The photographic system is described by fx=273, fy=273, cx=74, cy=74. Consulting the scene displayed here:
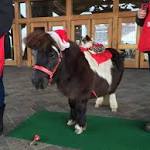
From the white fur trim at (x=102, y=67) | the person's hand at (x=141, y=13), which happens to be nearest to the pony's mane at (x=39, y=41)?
the white fur trim at (x=102, y=67)

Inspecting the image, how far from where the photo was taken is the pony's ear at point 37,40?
2752 millimetres

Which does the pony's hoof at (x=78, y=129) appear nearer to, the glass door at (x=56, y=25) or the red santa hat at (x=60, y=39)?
the red santa hat at (x=60, y=39)

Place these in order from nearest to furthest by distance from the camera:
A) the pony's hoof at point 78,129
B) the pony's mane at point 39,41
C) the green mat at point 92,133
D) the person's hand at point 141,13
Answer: the pony's mane at point 39,41
the green mat at point 92,133
the person's hand at point 141,13
the pony's hoof at point 78,129

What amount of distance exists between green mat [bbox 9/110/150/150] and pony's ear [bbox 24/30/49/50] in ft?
3.57

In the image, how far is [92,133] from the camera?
129 inches

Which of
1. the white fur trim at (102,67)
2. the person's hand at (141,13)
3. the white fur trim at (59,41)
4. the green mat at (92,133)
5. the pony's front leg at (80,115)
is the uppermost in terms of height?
the person's hand at (141,13)

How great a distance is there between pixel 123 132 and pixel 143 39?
3.74 feet

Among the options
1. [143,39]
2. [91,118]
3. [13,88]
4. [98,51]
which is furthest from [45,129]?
[13,88]

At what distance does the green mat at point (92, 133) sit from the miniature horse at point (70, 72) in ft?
0.56

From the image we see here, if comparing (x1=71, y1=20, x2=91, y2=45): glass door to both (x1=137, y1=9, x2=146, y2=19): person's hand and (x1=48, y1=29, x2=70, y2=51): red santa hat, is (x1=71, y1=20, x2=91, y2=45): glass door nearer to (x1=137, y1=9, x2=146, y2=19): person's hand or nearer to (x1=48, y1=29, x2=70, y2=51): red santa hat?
(x1=137, y1=9, x2=146, y2=19): person's hand

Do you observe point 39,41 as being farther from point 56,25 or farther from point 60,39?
point 56,25

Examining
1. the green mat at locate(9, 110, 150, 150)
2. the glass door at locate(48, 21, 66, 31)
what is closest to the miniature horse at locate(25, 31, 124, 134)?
the green mat at locate(9, 110, 150, 150)

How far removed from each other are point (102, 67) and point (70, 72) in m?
0.67

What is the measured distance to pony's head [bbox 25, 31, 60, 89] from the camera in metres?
2.77
